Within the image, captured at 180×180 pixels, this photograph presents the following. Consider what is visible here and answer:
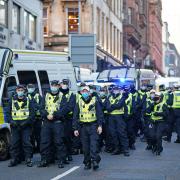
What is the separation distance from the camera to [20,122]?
13266 millimetres

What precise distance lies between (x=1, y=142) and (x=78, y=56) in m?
16.2

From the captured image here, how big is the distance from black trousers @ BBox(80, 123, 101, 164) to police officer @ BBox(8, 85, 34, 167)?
4.45 ft

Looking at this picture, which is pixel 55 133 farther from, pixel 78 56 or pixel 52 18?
pixel 52 18

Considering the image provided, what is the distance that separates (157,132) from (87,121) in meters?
3.49

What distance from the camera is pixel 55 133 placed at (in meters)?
13.1

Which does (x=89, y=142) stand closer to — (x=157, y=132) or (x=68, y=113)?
(x=68, y=113)

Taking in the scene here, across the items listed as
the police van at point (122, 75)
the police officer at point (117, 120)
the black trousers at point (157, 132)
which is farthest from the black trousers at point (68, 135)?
the police van at point (122, 75)

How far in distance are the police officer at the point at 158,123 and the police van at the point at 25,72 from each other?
119 inches

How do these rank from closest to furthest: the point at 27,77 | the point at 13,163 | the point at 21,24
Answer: the point at 13,163, the point at 27,77, the point at 21,24

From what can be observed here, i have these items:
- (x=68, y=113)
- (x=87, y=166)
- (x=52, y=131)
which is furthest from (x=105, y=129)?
(x=87, y=166)

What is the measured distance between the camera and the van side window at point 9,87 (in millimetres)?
14194

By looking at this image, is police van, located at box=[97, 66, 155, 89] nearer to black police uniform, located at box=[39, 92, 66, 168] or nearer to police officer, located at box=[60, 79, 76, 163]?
police officer, located at box=[60, 79, 76, 163]

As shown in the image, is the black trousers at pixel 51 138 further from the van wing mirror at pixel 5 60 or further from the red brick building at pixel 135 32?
the red brick building at pixel 135 32

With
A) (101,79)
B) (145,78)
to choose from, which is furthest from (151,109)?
(145,78)
